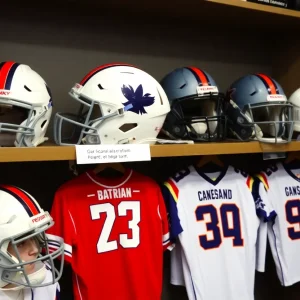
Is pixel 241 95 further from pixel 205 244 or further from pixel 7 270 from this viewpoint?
pixel 7 270

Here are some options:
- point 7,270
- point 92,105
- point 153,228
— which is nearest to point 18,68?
point 92,105

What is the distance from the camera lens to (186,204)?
1.36m

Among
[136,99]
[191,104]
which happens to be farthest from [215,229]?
[136,99]

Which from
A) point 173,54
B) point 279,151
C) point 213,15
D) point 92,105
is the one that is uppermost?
point 213,15

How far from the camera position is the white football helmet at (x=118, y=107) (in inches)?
44.6

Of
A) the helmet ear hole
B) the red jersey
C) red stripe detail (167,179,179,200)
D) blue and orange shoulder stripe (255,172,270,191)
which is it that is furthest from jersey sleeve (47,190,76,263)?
blue and orange shoulder stripe (255,172,270,191)

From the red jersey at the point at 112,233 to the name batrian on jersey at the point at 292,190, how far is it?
0.55 meters

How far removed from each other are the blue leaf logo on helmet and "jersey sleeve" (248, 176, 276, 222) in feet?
1.81

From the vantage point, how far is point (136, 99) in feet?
3.84

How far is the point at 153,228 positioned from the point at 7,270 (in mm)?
472

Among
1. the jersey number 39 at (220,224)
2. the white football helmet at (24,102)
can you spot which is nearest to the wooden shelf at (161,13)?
the white football helmet at (24,102)

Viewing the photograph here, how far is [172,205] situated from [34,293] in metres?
0.50

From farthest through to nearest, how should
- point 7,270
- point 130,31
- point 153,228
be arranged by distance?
point 130,31, point 153,228, point 7,270

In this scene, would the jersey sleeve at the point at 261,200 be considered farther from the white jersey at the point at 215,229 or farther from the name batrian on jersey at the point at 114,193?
the name batrian on jersey at the point at 114,193
